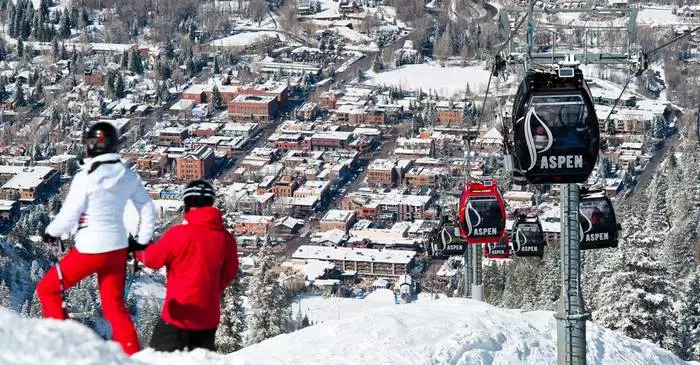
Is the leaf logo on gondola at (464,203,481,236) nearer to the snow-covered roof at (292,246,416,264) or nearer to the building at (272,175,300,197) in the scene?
the snow-covered roof at (292,246,416,264)

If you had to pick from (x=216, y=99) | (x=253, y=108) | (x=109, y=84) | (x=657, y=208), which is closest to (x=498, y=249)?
(x=657, y=208)

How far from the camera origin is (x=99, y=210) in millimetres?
5418

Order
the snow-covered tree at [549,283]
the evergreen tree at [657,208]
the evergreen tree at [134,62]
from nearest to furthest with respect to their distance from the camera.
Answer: the snow-covered tree at [549,283], the evergreen tree at [657,208], the evergreen tree at [134,62]

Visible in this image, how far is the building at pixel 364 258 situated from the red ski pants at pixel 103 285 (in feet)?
124

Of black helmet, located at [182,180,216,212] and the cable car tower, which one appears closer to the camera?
black helmet, located at [182,180,216,212]

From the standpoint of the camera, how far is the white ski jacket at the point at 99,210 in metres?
5.39

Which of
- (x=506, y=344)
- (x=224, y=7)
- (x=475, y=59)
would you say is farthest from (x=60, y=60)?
→ (x=506, y=344)

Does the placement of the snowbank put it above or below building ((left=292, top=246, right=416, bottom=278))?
above

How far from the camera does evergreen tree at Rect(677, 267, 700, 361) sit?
690 inches

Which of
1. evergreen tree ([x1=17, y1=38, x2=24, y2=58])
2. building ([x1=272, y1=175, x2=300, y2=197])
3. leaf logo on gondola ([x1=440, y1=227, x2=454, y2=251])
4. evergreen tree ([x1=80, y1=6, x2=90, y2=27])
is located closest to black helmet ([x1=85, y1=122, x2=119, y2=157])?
leaf logo on gondola ([x1=440, y1=227, x2=454, y2=251])

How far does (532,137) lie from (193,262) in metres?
3.70

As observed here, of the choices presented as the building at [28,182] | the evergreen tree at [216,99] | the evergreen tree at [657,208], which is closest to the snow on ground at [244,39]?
the evergreen tree at [216,99]

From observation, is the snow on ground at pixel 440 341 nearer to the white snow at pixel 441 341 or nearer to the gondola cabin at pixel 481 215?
the white snow at pixel 441 341

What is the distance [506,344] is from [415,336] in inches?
30.2
